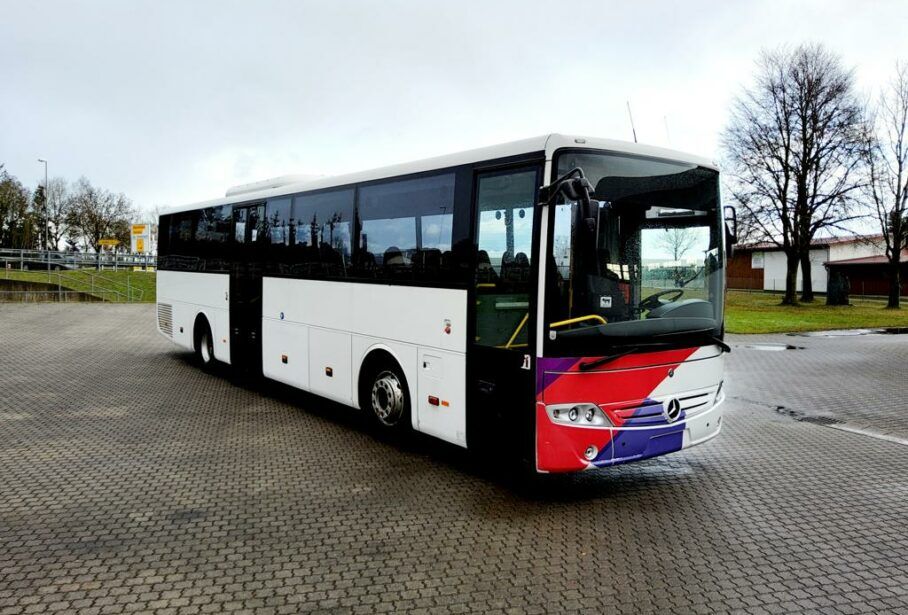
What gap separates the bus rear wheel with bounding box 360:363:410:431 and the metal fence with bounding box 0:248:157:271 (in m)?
27.0

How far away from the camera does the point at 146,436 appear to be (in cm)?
813

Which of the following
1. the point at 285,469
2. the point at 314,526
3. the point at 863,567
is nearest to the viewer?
the point at 863,567

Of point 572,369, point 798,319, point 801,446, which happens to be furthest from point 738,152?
point 572,369

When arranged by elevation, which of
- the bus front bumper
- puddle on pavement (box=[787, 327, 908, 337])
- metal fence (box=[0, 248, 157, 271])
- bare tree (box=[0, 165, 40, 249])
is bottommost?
puddle on pavement (box=[787, 327, 908, 337])

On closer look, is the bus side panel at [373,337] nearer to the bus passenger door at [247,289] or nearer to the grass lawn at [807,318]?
the bus passenger door at [247,289]

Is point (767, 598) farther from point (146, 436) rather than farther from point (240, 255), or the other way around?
point (240, 255)

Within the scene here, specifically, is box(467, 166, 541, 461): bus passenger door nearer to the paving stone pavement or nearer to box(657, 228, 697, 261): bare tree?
the paving stone pavement

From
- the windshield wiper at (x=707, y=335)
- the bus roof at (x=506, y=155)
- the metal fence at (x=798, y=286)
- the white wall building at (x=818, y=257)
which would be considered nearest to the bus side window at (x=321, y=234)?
the bus roof at (x=506, y=155)

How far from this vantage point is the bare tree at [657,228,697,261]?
6215 mm

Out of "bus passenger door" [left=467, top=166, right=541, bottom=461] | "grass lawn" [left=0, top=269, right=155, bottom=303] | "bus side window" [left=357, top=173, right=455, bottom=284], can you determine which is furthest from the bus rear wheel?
"grass lawn" [left=0, top=269, right=155, bottom=303]

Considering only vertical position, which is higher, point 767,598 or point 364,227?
point 364,227

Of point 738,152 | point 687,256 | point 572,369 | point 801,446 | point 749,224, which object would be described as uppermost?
point 738,152

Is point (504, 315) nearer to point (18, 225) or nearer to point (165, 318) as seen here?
point (165, 318)

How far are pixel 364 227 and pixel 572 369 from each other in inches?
144
